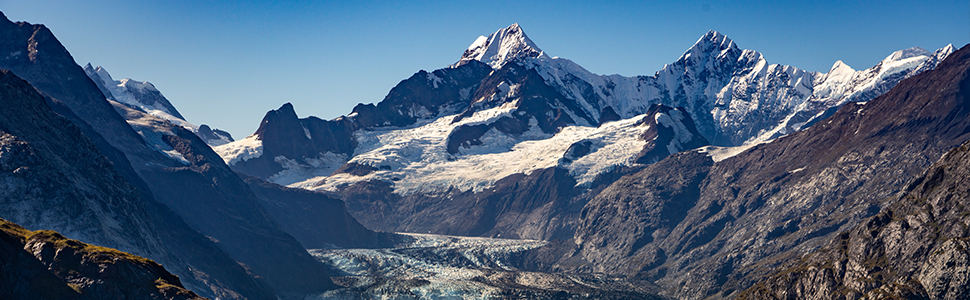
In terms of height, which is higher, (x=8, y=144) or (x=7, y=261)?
(x=8, y=144)

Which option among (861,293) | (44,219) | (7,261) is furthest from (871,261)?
(44,219)

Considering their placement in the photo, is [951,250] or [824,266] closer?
[951,250]

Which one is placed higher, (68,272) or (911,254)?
(68,272)

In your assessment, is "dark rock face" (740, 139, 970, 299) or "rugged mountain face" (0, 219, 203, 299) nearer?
"rugged mountain face" (0, 219, 203, 299)

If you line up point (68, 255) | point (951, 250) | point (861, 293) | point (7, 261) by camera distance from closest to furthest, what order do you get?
point (7, 261)
point (68, 255)
point (951, 250)
point (861, 293)

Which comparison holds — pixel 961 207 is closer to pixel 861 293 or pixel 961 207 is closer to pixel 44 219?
pixel 861 293
